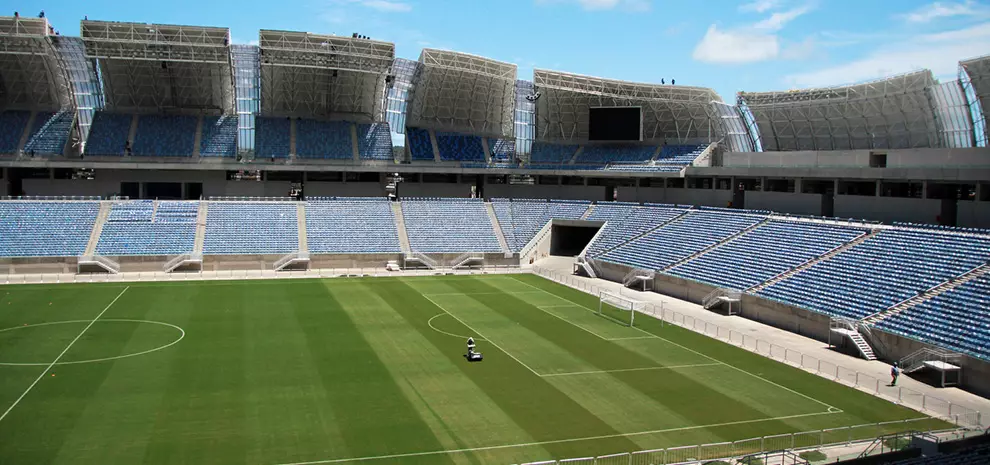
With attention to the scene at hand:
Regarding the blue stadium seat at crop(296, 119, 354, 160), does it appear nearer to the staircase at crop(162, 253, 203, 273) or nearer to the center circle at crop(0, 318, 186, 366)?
the staircase at crop(162, 253, 203, 273)

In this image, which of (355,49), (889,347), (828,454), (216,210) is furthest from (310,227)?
(828,454)

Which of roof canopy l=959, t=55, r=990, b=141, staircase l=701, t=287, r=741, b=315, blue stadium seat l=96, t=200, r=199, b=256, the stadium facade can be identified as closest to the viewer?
staircase l=701, t=287, r=741, b=315

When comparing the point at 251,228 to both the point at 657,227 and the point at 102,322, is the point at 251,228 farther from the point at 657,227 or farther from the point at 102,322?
the point at 657,227

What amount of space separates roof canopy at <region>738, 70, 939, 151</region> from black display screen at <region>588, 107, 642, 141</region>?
848 centimetres

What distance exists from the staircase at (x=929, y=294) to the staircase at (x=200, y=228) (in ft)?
125

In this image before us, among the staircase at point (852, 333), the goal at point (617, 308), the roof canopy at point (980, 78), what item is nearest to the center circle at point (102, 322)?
the goal at point (617, 308)

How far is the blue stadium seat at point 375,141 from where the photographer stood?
2506 inches

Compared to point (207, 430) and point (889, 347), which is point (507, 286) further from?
point (207, 430)

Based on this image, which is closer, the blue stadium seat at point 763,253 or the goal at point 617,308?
the goal at point 617,308

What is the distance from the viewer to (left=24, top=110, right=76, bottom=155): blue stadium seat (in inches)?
2279

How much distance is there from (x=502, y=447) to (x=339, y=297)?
22.7 meters

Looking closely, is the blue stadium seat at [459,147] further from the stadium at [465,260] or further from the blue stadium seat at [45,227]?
the blue stadium seat at [45,227]

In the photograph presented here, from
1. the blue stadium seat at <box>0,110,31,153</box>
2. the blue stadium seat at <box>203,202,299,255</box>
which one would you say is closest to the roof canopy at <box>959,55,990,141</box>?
the blue stadium seat at <box>203,202,299,255</box>

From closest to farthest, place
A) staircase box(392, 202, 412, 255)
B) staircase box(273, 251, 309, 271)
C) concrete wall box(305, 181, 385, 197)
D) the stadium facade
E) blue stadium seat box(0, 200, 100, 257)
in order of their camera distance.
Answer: blue stadium seat box(0, 200, 100, 257)
staircase box(273, 251, 309, 271)
the stadium facade
staircase box(392, 202, 412, 255)
concrete wall box(305, 181, 385, 197)
